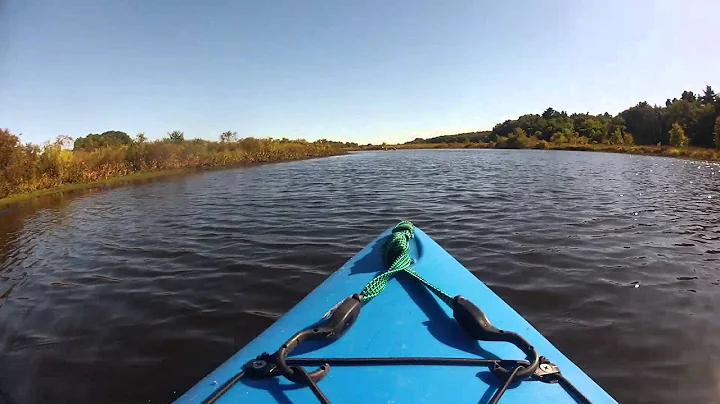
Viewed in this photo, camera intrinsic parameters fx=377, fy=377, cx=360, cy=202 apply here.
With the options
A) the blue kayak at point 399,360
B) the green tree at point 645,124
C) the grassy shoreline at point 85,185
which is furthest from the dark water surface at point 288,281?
the green tree at point 645,124

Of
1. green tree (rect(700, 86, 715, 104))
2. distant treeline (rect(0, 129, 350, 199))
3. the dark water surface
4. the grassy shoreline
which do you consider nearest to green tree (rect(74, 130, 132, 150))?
distant treeline (rect(0, 129, 350, 199))

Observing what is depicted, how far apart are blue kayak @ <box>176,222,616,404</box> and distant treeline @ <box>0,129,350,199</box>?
1929 cm

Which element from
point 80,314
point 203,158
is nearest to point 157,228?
point 80,314

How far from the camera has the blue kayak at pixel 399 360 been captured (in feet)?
5.34

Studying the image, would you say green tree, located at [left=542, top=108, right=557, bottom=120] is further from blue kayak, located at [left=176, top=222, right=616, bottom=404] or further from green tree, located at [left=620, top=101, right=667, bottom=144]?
blue kayak, located at [left=176, top=222, right=616, bottom=404]

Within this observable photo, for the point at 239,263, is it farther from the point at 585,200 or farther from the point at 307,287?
the point at 585,200

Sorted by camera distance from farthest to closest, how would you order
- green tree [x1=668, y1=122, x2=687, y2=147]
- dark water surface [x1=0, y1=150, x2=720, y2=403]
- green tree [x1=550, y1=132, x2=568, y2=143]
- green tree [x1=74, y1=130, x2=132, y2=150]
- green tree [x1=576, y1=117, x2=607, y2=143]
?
green tree [x1=550, y1=132, x2=568, y2=143] < green tree [x1=576, y1=117, x2=607, y2=143] < green tree [x1=668, y1=122, x2=687, y2=147] < green tree [x1=74, y1=130, x2=132, y2=150] < dark water surface [x1=0, y1=150, x2=720, y2=403]

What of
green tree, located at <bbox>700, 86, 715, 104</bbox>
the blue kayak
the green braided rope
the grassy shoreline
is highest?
green tree, located at <bbox>700, 86, 715, 104</bbox>

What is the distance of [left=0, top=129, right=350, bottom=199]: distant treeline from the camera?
52.3 ft

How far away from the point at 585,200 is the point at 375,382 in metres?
12.1

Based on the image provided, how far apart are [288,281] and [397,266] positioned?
10.0 ft

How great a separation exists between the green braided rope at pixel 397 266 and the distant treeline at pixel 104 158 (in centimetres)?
1885

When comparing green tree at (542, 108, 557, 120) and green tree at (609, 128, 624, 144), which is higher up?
green tree at (542, 108, 557, 120)

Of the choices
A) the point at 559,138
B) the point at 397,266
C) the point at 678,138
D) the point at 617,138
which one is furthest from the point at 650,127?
the point at 397,266
